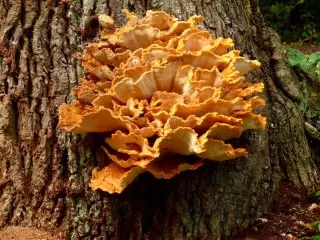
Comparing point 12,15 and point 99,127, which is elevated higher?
point 12,15

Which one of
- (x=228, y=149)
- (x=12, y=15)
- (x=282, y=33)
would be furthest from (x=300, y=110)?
(x=282, y=33)

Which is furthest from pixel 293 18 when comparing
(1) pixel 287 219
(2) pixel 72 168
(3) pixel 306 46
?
(2) pixel 72 168

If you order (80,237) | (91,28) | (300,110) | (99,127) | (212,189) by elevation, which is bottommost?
(80,237)

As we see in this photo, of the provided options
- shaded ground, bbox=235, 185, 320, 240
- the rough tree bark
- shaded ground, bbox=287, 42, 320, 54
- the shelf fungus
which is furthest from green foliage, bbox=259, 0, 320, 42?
the shelf fungus

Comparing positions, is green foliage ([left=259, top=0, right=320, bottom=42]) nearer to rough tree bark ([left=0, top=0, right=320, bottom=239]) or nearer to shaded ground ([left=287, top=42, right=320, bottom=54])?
shaded ground ([left=287, top=42, right=320, bottom=54])

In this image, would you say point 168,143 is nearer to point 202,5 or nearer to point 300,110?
point 202,5

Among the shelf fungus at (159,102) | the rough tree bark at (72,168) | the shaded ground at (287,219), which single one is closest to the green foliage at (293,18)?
the shaded ground at (287,219)
